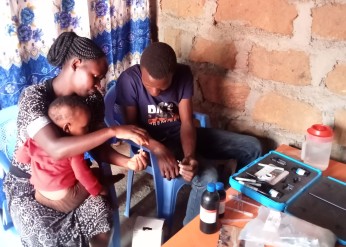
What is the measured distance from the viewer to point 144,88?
191cm

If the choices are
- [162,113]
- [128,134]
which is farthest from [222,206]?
[162,113]

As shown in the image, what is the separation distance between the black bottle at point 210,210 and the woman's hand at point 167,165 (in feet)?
1.67

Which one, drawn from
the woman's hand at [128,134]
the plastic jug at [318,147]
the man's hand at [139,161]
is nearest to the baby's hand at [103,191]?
the man's hand at [139,161]

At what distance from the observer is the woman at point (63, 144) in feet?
4.58

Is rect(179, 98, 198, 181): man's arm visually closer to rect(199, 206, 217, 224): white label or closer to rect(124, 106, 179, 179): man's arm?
rect(124, 106, 179, 179): man's arm

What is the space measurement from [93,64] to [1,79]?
2.22 ft

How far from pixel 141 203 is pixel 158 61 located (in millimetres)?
1006

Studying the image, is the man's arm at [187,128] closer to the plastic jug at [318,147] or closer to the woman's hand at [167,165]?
the woman's hand at [167,165]

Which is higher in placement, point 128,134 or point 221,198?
point 128,134

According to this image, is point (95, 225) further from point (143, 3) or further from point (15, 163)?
point (143, 3)

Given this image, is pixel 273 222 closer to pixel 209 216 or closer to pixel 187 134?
pixel 209 216

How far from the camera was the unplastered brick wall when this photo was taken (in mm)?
1762

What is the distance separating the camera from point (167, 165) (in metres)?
1.73

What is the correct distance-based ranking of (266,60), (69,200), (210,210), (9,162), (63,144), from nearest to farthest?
(210,210)
(63,144)
(69,200)
(9,162)
(266,60)
